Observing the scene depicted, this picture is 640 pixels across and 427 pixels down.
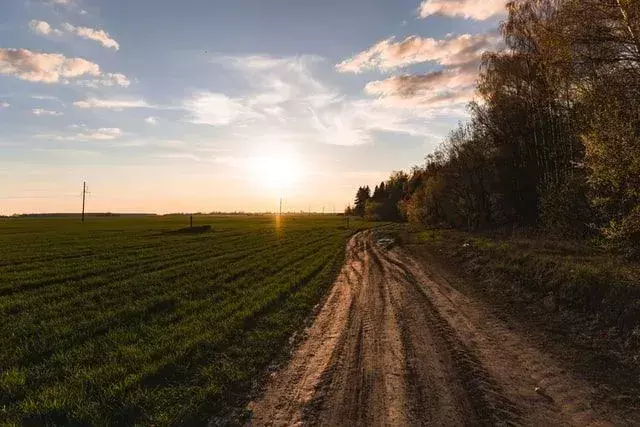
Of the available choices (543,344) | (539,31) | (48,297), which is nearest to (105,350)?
(48,297)

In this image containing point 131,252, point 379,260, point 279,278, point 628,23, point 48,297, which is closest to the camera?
point 628,23

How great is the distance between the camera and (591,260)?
17.1 metres

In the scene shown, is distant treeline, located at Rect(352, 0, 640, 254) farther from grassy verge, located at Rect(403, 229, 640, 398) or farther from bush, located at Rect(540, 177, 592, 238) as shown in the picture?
grassy verge, located at Rect(403, 229, 640, 398)

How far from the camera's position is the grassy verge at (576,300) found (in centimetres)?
921

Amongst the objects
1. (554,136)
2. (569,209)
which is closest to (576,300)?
(569,209)

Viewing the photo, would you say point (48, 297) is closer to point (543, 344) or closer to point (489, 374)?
point (489, 374)

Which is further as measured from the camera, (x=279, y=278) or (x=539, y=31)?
(x=279, y=278)

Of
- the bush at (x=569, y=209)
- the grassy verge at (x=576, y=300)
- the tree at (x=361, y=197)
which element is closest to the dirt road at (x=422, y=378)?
the grassy verge at (x=576, y=300)

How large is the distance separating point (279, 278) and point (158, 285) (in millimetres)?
5400

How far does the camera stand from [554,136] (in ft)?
106

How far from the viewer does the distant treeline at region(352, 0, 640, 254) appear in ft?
45.5

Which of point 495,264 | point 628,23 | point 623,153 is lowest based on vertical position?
point 495,264

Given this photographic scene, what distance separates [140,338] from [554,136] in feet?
107

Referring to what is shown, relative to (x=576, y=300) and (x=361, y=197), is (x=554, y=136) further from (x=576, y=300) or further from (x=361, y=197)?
(x=361, y=197)
